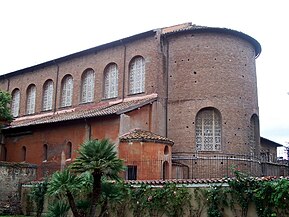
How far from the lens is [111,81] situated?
1109 inches

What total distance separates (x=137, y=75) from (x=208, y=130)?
6.04m

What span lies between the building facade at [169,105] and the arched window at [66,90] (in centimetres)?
246

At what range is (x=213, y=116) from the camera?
79.7 ft

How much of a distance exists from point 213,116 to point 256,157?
3922 mm

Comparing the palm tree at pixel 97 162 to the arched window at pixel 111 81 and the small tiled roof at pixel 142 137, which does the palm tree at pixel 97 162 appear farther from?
the arched window at pixel 111 81

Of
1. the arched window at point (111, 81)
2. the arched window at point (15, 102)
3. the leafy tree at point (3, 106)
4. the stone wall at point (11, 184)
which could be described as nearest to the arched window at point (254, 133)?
the arched window at point (111, 81)

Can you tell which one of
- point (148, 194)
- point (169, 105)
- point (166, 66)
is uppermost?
point (166, 66)

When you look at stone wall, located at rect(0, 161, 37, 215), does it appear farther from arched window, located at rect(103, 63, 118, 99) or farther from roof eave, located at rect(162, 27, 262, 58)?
roof eave, located at rect(162, 27, 262, 58)

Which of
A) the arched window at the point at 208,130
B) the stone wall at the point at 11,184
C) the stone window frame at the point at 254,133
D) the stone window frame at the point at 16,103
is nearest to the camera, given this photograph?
the stone wall at the point at 11,184

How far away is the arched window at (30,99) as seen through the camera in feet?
111

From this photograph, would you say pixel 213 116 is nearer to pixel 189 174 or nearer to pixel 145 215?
pixel 189 174

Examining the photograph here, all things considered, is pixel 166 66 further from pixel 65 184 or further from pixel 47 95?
pixel 65 184

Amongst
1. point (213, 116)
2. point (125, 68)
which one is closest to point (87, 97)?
point (125, 68)

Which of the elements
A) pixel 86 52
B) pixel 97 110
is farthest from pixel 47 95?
pixel 97 110
